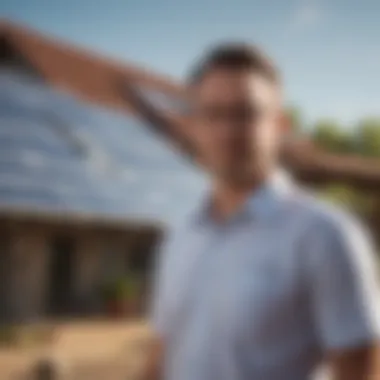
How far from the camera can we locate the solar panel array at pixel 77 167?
430 cm

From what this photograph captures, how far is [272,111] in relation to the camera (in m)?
0.66

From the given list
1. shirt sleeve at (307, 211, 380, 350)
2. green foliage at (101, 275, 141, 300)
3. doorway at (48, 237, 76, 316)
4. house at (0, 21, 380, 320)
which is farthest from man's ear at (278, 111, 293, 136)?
doorway at (48, 237, 76, 316)

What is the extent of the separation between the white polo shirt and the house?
332 cm

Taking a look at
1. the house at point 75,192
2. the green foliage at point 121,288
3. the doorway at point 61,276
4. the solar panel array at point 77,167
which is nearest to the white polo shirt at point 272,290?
the solar panel array at point 77,167

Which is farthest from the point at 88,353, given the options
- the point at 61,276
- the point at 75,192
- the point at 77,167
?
Answer: the point at 61,276

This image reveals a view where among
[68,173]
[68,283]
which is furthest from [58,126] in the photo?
[68,283]

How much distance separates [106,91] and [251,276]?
6.57 m

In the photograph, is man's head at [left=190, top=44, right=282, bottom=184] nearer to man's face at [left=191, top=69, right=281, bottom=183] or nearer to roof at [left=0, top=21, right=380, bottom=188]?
man's face at [left=191, top=69, right=281, bottom=183]

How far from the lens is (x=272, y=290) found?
62 centimetres

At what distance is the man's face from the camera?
64 cm

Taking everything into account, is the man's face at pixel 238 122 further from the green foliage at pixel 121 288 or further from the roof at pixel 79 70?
the roof at pixel 79 70

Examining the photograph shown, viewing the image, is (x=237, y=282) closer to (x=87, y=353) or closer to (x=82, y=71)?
(x=87, y=353)

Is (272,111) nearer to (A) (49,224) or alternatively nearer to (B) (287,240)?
(B) (287,240)

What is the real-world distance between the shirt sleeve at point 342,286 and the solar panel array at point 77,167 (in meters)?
3.27
